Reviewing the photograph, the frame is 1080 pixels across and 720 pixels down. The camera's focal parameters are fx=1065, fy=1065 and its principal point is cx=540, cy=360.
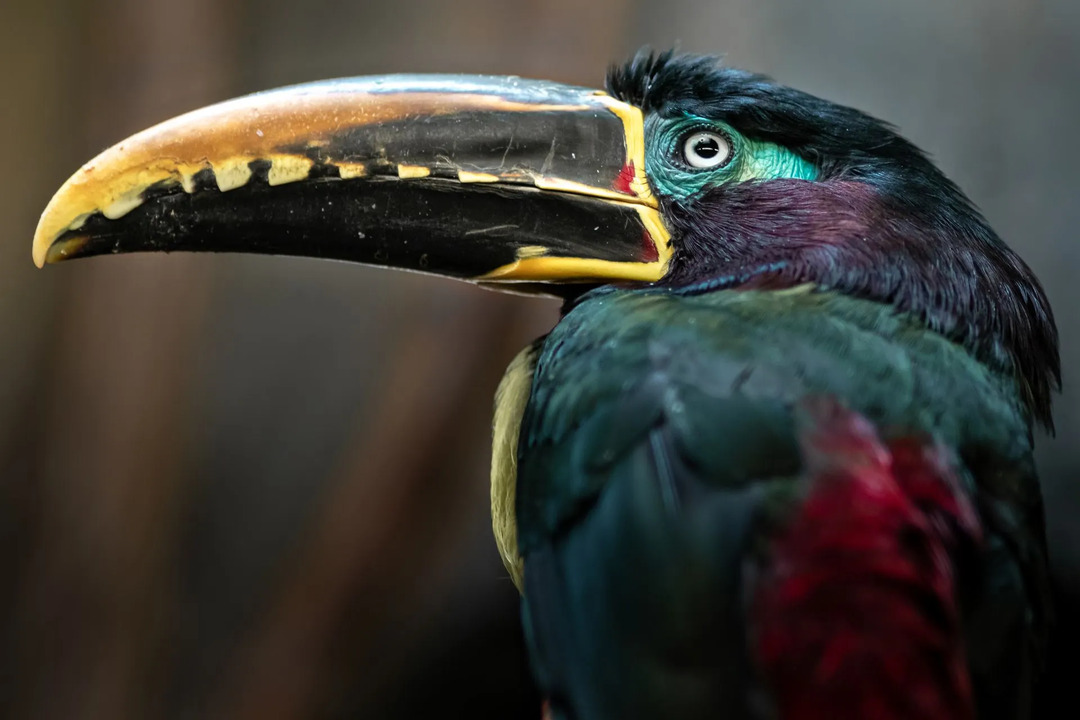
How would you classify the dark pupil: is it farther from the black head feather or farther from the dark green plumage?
the dark green plumage

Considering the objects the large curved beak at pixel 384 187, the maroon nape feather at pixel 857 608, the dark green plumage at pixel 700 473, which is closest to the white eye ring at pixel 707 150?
the large curved beak at pixel 384 187

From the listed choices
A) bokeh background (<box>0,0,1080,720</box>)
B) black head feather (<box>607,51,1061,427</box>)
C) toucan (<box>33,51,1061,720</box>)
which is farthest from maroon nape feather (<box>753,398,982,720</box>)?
bokeh background (<box>0,0,1080,720</box>)

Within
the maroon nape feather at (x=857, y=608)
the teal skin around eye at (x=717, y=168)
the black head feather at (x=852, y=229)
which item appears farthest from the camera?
the teal skin around eye at (x=717, y=168)

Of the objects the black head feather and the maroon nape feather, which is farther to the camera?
the black head feather

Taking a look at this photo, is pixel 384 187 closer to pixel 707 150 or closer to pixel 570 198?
pixel 570 198

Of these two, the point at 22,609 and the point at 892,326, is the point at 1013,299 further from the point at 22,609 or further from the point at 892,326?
the point at 22,609

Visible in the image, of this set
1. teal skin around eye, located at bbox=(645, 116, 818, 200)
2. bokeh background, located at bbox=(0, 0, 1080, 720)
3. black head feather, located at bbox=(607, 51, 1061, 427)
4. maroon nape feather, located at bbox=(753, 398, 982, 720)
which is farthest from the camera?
bokeh background, located at bbox=(0, 0, 1080, 720)

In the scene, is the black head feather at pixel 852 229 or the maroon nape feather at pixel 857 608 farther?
the black head feather at pixel 852 229

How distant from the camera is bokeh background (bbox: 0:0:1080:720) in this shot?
268cm

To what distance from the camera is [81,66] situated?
3.28m

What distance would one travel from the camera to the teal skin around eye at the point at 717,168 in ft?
5.24

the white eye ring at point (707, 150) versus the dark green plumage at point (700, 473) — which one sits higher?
the white eye ring at point (707, 150)

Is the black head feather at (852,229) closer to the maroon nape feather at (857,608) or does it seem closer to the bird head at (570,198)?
the bird head at (570,198)

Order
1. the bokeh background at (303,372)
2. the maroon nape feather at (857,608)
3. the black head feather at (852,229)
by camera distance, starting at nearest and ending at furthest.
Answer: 1. the maroon nape feather at (857,608)
2. the black head feather at (852,229)
3. the bokeh background at (303,372)
